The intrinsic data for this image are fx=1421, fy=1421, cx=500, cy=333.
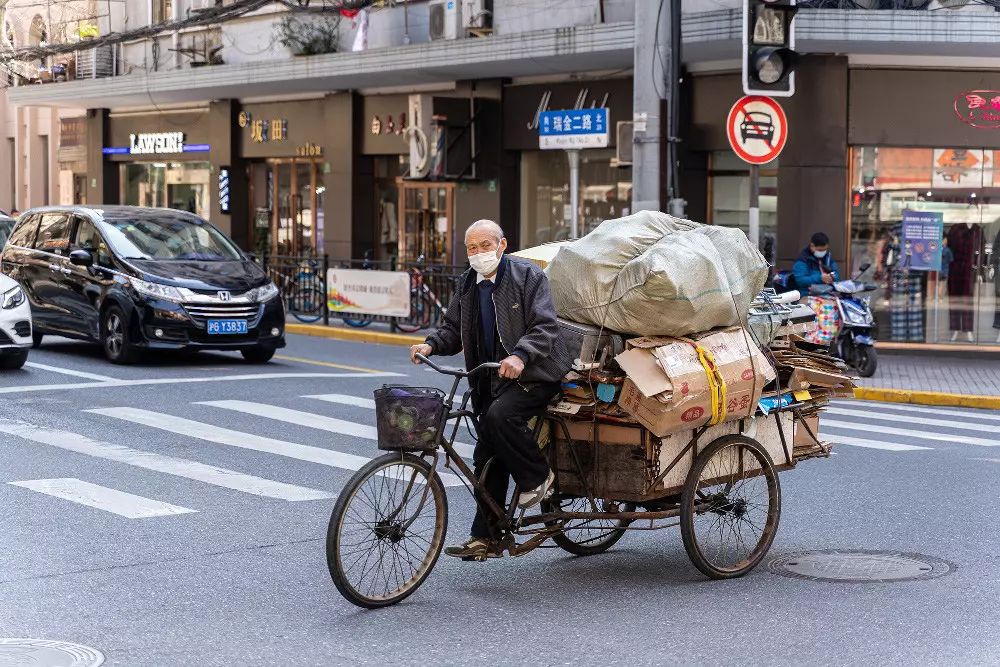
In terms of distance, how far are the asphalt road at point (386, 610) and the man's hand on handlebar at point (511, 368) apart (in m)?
1.06

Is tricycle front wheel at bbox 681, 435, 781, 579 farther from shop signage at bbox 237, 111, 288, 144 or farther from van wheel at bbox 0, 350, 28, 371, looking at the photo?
shop signage at bbox 237, 111, 288, 144

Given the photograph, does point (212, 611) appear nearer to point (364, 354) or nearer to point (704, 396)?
point (704, 396)

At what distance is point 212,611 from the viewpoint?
6.34 metres

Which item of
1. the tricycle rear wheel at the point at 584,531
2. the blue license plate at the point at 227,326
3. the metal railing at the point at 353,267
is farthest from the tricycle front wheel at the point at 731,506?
the metal railing at the point at 353,267

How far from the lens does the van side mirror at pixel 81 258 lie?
16.3 m

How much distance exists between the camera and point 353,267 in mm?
22984

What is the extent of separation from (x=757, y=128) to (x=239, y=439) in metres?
7.21

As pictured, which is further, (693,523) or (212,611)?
(693,523)

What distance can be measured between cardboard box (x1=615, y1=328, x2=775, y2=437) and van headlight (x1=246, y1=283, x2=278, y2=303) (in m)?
9.84

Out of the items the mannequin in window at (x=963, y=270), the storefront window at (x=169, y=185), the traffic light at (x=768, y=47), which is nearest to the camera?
the traffic light at (x=768, y=47)

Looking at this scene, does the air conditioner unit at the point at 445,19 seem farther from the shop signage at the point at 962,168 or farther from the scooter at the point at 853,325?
the scooter at the point at 853,325

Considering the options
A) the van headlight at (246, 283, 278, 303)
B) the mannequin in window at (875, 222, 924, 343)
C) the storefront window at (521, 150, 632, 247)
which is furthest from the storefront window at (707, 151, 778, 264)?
the van headlight at (246, 283, 278, 303)

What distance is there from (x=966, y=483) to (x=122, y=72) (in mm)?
26842

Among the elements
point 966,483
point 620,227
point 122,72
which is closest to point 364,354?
point 966,483
